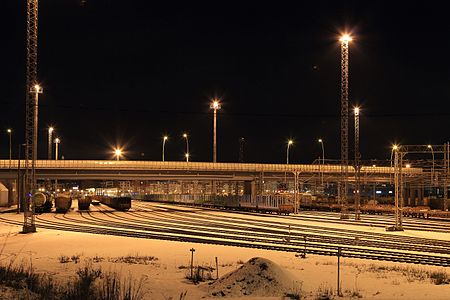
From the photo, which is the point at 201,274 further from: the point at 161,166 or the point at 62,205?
the point at 161,166

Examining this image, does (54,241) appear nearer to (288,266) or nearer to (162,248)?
(162,248)

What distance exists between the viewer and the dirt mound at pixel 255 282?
16920 mm

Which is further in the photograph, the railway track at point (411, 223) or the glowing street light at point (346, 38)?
the glowing street light at point (346, 38)

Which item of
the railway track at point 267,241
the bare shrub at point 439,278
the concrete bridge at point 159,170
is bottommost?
the railway track at point 267,241

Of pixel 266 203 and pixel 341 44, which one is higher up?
pixel 341 44

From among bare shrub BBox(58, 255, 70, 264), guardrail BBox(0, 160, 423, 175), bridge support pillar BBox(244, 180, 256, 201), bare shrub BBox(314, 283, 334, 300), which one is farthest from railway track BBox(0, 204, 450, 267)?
bridge support pillar BBox(244, 180, 256, 201)

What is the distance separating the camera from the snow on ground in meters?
18.4

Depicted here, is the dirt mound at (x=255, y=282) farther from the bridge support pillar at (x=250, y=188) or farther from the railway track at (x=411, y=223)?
the bridge support pillar at (x=250, y=188)

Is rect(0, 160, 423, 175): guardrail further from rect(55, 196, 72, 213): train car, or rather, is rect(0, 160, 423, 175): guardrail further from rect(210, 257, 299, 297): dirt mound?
rect(210, 257, 299, 297): dirt mound

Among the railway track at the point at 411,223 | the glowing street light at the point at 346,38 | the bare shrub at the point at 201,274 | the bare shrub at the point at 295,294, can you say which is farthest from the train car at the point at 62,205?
the bare shrub at the point at 295,294

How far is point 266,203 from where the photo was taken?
79.3 m

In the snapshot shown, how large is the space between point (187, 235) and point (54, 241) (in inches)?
367

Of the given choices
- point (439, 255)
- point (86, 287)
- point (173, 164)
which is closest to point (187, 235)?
point (439, 255)

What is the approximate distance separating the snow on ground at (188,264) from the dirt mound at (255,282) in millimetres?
189
